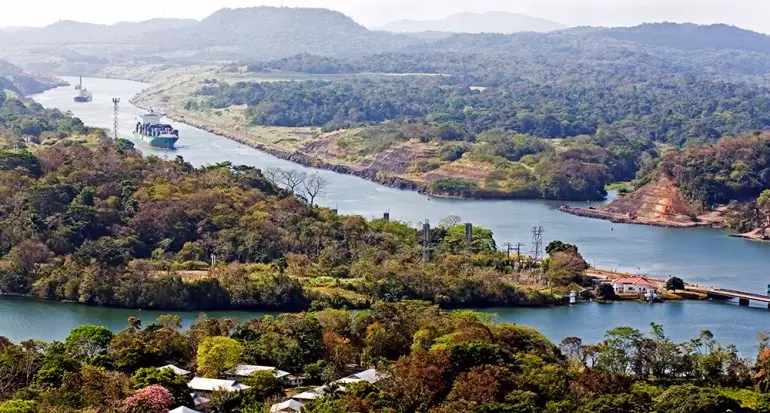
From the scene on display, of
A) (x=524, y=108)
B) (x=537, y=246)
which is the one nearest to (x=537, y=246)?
(x=537, y=246)

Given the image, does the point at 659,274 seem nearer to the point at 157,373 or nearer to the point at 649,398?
the point at 649,398

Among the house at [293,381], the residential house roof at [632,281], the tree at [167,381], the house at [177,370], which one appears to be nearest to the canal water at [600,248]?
the residential house roof at [632,281]

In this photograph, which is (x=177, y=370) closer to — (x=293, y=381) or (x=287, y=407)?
(x=293, y=381)

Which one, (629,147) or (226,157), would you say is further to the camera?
(629,147)

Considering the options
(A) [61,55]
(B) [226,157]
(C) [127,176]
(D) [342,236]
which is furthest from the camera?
(A) [61,55]

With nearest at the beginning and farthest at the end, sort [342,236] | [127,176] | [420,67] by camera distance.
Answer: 1. [342,236]
2. [127,176]
3. [420,67]

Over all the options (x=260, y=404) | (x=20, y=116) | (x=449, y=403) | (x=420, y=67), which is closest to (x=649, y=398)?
(x=449, y=403)
